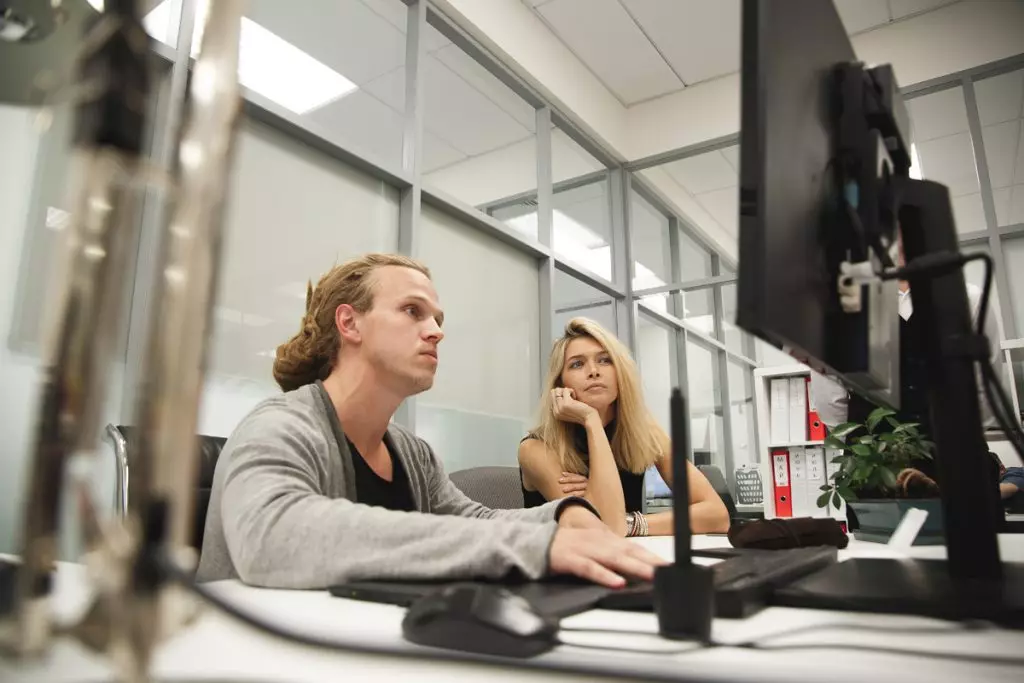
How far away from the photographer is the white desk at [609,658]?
1.11ft

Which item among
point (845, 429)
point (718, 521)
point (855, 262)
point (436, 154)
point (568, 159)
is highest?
point (568, 159)

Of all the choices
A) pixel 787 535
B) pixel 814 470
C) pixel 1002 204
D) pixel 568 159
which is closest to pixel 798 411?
pixel 814 470

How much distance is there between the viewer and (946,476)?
26.3 inches

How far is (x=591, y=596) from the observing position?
21.0 inches

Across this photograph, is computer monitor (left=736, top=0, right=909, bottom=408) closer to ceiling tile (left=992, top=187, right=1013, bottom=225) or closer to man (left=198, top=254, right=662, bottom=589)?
man (left=198, top=254, right=662, bottom=589)

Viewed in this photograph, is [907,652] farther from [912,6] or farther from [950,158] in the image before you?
[950,158]

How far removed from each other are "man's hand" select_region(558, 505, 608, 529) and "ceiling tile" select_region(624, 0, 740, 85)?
2978mm

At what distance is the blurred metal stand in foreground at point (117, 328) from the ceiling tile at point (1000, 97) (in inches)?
171

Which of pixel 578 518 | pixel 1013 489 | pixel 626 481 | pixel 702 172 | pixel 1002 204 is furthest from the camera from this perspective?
pixel 702 172

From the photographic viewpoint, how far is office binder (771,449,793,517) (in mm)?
2672

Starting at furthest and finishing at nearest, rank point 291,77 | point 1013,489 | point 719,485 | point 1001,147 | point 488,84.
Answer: point 1001,147 < point 488,84 < point 719,485 < point 291,77 < point 1013,489

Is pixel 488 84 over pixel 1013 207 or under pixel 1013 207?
over

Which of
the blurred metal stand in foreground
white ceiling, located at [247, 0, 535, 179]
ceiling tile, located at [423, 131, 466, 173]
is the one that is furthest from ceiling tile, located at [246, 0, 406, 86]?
the blurred metal stand in foreground

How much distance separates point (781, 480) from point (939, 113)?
2.60m
